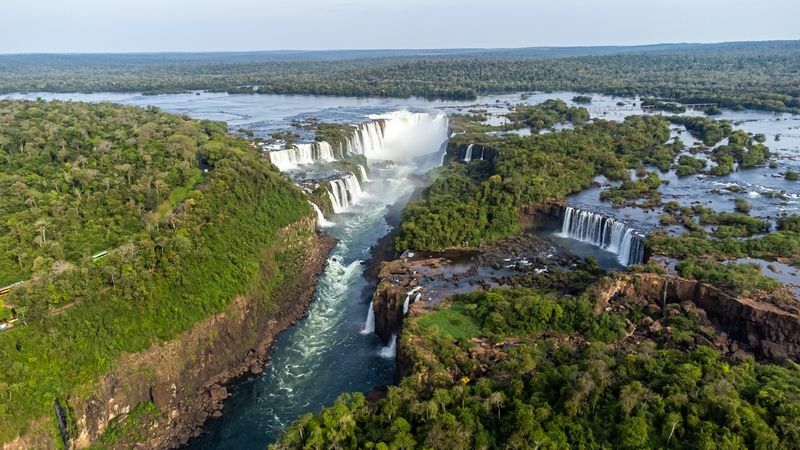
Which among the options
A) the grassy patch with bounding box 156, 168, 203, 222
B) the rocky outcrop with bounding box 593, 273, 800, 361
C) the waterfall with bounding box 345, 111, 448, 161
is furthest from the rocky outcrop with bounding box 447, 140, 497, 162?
the grassy patch with bounding box 156, 168, 203, 222

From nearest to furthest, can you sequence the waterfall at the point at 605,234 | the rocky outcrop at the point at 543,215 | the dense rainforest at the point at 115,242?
the dense rainforest at the point at 115,242, the waterfall at the point at 605,234, the rocky outcrop at the point at 543,215

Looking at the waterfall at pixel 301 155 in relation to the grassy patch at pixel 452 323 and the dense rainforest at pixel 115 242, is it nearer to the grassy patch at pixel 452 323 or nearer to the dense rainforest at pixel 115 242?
the dense rainforest at pixel 115 242

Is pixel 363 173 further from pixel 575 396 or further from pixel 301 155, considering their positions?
pixel 575 396

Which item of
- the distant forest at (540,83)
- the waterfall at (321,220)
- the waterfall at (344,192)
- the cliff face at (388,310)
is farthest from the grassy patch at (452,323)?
the distant forest at (540,83)

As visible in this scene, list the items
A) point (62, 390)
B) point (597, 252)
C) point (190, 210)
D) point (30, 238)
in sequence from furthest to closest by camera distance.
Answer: point (597, 252)
point (190, 210)
point (30, 238)
point (62, 390)

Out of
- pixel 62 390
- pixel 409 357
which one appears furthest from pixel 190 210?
pixel 409 357

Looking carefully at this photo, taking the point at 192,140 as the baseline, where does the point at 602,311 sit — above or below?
below

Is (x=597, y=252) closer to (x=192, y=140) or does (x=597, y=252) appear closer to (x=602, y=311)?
(x=602, y=311)
